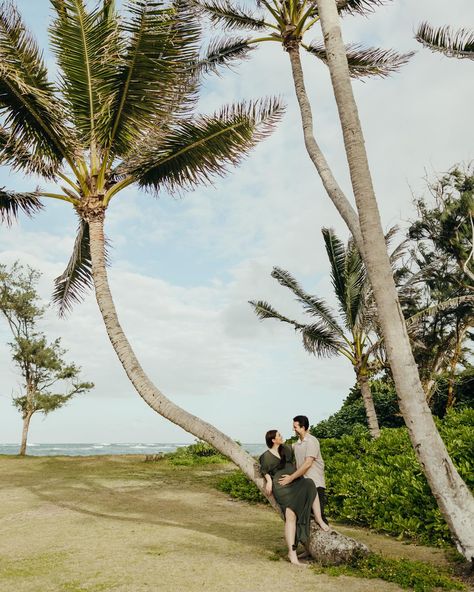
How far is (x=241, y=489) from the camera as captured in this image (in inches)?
501

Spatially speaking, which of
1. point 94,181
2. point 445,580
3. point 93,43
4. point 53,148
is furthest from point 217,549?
point 93,43

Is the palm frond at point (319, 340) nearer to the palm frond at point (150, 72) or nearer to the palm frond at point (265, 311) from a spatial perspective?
the palm frond at point (265, 311)

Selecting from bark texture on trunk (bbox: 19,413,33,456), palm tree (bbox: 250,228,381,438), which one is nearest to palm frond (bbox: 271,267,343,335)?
palm tree (bbox: 250,228,381,438)

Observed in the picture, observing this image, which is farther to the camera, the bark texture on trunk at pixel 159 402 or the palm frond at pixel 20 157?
the palm frond at pixel 20 157

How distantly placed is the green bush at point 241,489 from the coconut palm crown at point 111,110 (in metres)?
7.11

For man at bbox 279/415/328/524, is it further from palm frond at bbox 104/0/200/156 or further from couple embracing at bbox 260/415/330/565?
palm frond at bbox 104/0/200/156

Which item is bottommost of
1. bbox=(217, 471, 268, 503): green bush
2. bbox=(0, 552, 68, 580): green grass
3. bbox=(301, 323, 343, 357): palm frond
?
bbox=(0, 552, 68, 580): green grass

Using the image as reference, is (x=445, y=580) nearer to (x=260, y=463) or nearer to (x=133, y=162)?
(x=260, y=463)

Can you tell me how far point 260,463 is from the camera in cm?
724

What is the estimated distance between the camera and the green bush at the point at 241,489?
481 inches

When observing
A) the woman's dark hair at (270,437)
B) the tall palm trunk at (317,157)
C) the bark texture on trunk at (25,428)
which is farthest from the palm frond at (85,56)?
the bark texture on trunk at (25,428)

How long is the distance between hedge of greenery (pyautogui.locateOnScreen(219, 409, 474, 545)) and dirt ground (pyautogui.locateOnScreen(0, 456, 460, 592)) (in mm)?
393

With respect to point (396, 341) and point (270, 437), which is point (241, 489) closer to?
point (270, 437)

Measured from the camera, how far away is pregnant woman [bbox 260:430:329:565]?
6855mm
